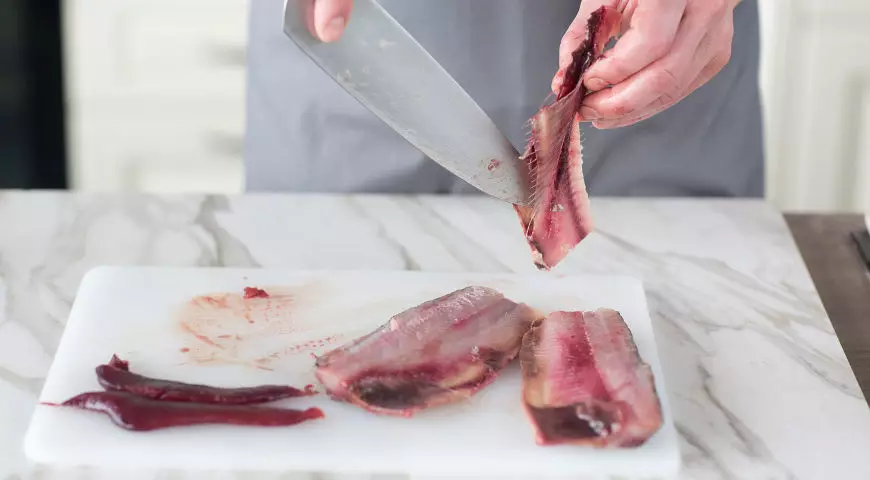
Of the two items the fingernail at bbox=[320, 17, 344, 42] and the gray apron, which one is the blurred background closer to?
the gray apron

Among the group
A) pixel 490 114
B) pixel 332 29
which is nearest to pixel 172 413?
pixel 332 29

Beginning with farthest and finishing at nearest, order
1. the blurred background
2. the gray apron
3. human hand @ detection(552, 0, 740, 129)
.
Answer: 1. the blurred background
2. the gray apron
3. human hand @ detection(552, 0, 740, 129)

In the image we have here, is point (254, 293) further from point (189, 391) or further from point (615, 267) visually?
point (615, 267)

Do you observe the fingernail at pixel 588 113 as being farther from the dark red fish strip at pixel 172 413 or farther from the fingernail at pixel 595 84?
the dark red fish strip at pixel 172 413

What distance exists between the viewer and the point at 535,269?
1575 millimetres

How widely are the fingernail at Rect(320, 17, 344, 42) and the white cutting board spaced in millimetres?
384

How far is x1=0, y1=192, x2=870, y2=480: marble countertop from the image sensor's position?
4.07ft

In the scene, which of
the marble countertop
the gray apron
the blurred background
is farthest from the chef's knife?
the blurred background

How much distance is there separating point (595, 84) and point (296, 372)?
48 cm

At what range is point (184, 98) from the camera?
3.04m

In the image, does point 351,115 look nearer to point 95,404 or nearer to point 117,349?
point 117,349

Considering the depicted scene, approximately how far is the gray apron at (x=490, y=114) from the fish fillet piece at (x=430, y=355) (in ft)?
1.52

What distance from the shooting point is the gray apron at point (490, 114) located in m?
1.72

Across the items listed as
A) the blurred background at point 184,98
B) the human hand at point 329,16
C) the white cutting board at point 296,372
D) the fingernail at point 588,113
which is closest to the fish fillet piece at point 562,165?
the fingernail at point 588,113
